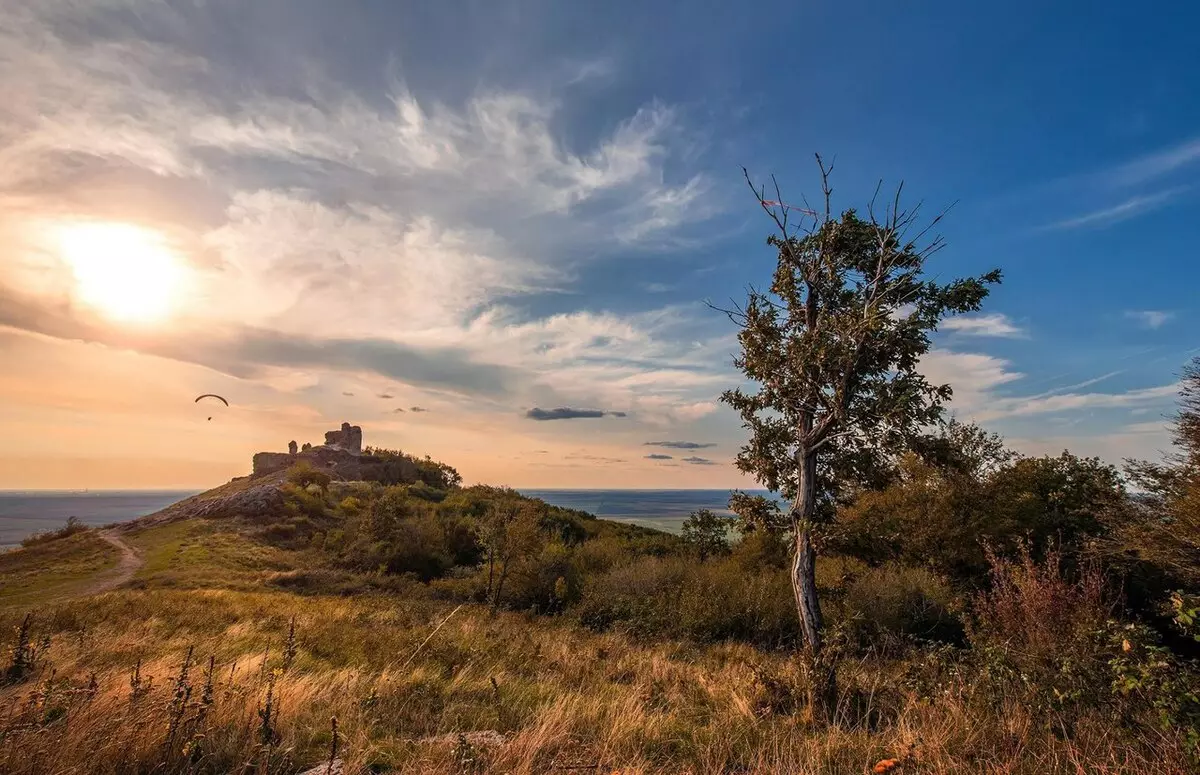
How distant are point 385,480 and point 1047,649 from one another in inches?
3369

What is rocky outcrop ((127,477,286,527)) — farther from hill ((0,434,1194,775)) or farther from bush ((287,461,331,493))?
hill ((0,434,1194,775))

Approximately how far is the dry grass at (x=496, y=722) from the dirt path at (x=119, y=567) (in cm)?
2194

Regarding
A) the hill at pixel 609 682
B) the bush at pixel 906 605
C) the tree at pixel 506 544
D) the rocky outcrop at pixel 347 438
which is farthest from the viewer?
the rocky outcrop at pixel 347 438

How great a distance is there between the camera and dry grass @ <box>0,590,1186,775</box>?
14.9 feet

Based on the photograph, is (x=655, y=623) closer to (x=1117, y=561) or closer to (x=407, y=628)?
(x=407, y=628)

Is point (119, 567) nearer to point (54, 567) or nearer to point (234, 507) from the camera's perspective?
point (54, 567)

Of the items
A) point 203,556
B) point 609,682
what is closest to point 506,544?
point 609,682

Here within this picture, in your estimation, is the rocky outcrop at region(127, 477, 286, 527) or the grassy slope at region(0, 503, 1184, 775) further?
the rocky outcrop at region(127, 477, 286, 527)

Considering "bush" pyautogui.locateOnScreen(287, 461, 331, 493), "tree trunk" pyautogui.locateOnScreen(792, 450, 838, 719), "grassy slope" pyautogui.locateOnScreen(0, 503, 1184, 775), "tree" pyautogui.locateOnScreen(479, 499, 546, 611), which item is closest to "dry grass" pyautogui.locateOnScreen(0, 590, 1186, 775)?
"grassy slope" pyautogui.locateOnScreen(0, 503, 1184, 775)

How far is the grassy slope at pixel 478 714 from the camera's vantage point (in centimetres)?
461

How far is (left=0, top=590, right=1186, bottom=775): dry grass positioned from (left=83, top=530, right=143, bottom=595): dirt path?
72.0ft

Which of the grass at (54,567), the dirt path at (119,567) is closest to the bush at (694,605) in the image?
the grass at (54,567)

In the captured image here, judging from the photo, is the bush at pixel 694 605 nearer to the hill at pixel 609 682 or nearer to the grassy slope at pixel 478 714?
the hill at pixel 609 682

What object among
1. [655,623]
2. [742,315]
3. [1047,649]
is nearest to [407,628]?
[655,623]
